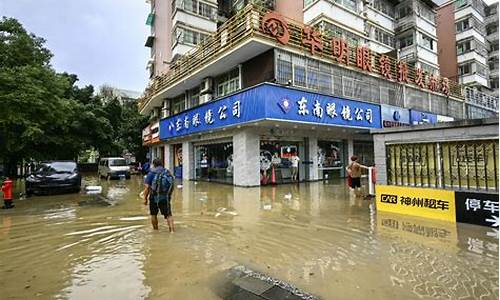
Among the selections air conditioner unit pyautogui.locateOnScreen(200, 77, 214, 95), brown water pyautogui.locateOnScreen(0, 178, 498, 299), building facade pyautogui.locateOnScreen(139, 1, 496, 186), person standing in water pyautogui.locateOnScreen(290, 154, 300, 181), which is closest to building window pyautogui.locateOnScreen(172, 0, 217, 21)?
building facade pyautogui.locateOnScreen(139, 1, 496, 186)

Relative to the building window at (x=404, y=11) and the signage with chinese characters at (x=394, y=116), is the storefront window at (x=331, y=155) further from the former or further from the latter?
the building window at (x=404, y=11)

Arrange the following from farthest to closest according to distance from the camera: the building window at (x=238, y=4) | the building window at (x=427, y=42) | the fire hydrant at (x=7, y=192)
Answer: the building window at (x=427, y=42)
the building window at (x=238, y=4)
the fire hydrant at (x=7, y=192)

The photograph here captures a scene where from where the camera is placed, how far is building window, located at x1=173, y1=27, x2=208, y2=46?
2295 centimetres

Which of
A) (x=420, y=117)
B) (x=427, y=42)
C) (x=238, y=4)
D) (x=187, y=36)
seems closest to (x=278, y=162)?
(x=420, y=117)

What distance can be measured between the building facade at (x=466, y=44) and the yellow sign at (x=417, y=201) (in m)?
31.1

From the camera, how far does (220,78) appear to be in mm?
17734

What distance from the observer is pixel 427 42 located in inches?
1117

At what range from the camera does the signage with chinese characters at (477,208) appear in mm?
6078

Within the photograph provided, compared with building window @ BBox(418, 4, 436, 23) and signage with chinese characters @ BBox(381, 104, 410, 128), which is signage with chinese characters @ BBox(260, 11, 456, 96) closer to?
signage with chinese characters @ BBox(381, 104, 410, 128)

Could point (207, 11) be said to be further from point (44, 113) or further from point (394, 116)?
point (394, 116)

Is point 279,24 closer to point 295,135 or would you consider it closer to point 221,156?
Result: point 295,135

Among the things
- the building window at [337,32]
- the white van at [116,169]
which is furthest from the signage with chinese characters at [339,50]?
the white van at [116,169]

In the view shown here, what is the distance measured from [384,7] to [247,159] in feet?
68.2

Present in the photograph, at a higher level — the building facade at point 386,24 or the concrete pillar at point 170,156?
the building facade at point 386,24
